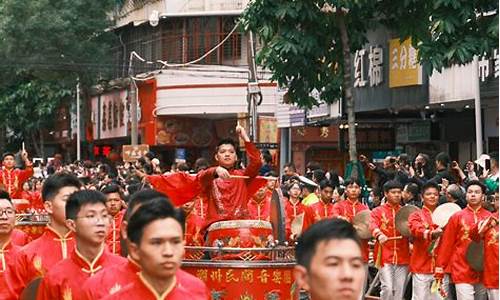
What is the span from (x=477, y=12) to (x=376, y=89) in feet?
34.2

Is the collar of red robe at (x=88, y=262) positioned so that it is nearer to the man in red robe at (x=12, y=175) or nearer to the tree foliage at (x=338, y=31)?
the tree foliage at (x=338, y=31)

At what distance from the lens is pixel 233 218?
14.6 meters

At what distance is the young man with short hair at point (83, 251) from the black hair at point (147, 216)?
173 cm

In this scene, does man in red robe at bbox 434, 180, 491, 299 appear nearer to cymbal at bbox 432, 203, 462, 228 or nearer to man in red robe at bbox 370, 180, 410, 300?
cymbal at bbox 432, 203, 462, 228

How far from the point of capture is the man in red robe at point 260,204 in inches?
601

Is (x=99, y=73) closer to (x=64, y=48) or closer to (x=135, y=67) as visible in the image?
(x=135, y=67)

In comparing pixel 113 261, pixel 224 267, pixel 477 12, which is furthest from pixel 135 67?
pixel 113 261

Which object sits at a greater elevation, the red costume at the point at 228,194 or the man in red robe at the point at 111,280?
the red costume at the point at 228,194

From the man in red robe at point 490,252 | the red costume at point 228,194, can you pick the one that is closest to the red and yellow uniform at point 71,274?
the red costume at point 228,194

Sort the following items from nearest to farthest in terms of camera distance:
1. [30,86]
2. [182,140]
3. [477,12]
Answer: [477,12]
[182,140]
[30,86]

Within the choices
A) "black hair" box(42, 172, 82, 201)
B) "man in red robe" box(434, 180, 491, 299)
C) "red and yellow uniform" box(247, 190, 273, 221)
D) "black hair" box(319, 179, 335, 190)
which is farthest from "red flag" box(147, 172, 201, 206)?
"black hair" box(319, 179, 335, 190)

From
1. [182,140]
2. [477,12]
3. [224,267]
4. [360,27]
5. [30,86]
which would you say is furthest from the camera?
[30,86]

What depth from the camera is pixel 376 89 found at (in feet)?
96.3

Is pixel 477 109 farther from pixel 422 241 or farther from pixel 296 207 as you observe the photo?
pixel 422 241
